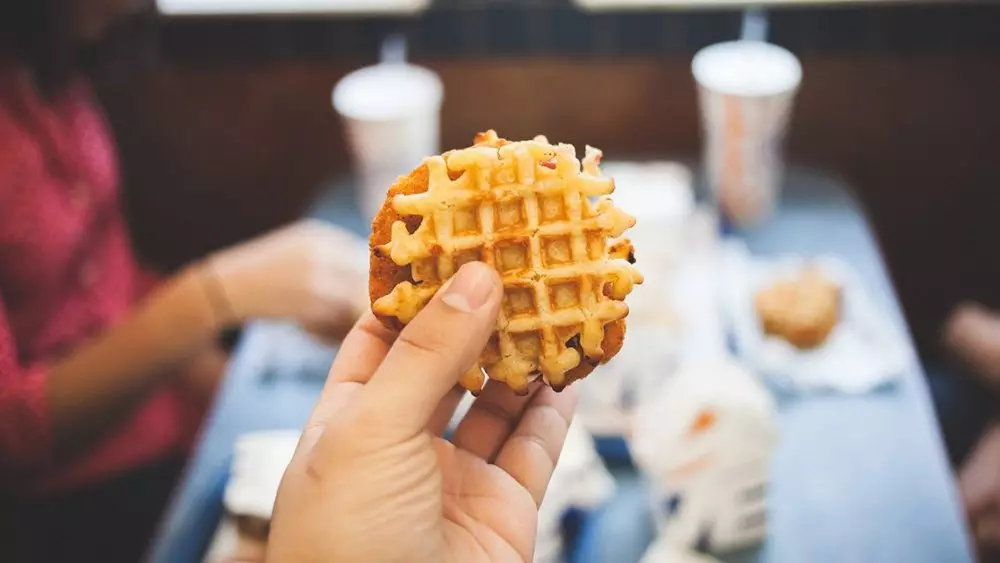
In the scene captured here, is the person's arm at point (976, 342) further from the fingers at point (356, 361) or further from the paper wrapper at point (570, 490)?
the fingers at point (356, 361)

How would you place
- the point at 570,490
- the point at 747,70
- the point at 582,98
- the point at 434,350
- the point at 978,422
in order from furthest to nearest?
the point at 582,98 → the point at 978,422 → the point at 747,70 → the point at 570,490 → the point at 434,350

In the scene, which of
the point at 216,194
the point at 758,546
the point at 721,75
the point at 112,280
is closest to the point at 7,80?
the point at 112,280

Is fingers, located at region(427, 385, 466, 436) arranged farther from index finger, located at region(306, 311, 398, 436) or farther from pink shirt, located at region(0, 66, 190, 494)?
pink shirt, located at region(0, 66, 190, 494)

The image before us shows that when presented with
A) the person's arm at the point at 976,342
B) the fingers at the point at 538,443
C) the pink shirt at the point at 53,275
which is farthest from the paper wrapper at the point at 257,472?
the person's arm at the point at 976,342

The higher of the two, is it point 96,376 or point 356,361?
point 356,361

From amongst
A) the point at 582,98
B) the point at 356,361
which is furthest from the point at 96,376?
the point at 582,98

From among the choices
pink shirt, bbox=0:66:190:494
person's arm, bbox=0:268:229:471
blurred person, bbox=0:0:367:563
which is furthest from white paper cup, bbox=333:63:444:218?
pink shirt, bbox=0:66:190:494

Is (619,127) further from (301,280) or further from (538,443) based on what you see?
(538,443)
